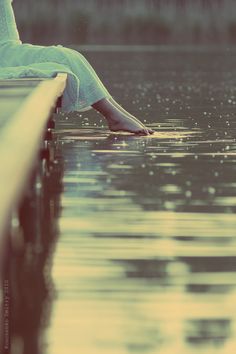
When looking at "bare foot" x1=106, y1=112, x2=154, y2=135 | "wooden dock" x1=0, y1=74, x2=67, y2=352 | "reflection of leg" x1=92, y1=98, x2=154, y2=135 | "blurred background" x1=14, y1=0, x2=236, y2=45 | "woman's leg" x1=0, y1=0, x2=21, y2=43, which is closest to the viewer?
"wooden dock" x1=0, y1=74, x2=67, y2=352

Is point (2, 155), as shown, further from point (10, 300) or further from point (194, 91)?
point (194, 91)

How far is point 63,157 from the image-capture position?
9.08 meters

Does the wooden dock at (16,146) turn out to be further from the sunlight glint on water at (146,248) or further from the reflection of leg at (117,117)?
the reflection of leg at (117,117)

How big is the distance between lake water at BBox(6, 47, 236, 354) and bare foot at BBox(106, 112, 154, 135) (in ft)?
0.20

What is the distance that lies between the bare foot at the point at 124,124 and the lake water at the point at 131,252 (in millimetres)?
62

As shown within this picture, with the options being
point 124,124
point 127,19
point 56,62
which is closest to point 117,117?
point 124,124

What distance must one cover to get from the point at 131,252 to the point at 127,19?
41.1 metres

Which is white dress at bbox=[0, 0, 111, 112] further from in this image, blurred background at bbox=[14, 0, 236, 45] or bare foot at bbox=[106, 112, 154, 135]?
blurred background at bbox=[14, 0, 236, 45]

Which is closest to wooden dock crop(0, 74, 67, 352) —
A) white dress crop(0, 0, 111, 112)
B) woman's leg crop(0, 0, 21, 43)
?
white dress crop(0, 0, 111, 112)

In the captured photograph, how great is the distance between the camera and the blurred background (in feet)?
150

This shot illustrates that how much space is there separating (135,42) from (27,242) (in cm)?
4891

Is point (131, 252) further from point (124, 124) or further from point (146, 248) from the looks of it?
point (124, 124)

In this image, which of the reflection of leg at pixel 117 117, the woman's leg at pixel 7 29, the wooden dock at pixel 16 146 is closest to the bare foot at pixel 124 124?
the reflection of leg at pixel 117 117

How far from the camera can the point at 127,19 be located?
152ft
